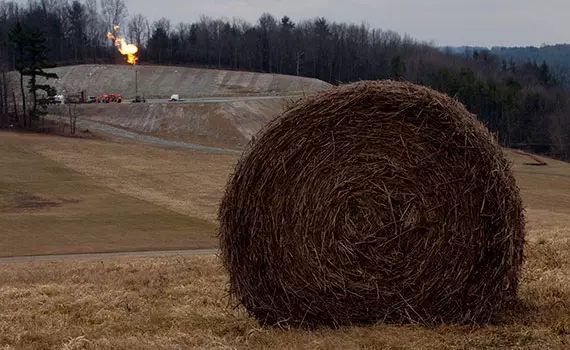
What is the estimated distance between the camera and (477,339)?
6074mm

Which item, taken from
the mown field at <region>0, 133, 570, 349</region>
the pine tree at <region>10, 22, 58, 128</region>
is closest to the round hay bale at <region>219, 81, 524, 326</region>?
the mown field at <region>0, 133, 570, 349</region>

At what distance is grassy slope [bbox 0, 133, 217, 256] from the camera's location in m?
25.7

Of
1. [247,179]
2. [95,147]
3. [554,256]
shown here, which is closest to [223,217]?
[247,179]

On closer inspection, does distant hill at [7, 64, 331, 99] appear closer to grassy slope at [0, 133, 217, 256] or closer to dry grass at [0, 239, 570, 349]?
grassy slope at [0, 133, 217, 256]

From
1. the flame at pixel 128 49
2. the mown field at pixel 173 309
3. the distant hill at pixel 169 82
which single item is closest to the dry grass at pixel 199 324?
the mown field at pixel 173 309

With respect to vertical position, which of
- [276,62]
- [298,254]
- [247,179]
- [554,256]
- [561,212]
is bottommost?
[561,212]

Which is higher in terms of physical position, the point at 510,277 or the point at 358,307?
the point at 510,277

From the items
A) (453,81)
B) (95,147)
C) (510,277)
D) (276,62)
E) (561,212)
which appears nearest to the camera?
(510,277)

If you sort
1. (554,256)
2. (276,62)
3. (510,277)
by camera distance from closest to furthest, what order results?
(510,277), (554,256), (276,62)

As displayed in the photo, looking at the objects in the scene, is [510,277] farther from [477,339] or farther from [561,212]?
[561,212]

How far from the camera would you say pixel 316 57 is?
128 m

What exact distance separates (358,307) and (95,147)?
52562mm

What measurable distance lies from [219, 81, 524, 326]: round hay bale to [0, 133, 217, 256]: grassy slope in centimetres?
1817

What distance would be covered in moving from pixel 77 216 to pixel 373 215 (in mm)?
27783
